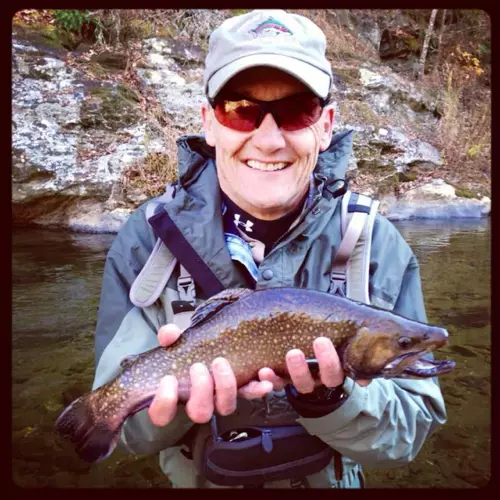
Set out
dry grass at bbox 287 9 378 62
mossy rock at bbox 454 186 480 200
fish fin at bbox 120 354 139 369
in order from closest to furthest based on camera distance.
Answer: fish fin at bbox 120 354 139 369 → mossy rock at bbox 454 186 480 200 → dry grass at bbox 287 9 378 62

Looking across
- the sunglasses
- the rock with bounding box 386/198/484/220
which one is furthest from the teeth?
the rock with bounding box 386/198/484/220

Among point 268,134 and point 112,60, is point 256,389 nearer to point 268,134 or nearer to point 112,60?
point 268,134

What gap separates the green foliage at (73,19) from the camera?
40.6 feet

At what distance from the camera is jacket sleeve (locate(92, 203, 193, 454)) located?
2039mm

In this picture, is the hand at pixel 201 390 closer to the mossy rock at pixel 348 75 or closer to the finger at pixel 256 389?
the finger at pixel 256 389

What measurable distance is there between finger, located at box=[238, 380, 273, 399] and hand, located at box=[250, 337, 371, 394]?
1.4 inches

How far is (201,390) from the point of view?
1775mm

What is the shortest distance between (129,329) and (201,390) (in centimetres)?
50

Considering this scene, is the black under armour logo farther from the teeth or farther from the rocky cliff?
the rocky cliff

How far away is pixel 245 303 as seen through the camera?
1.85m

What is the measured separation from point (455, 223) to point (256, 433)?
10683 mm

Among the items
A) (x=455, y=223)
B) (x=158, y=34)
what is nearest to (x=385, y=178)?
(x=455, y=223)

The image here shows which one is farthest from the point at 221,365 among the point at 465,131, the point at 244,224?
the point at 465,131

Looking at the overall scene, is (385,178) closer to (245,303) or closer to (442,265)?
(442,265)
